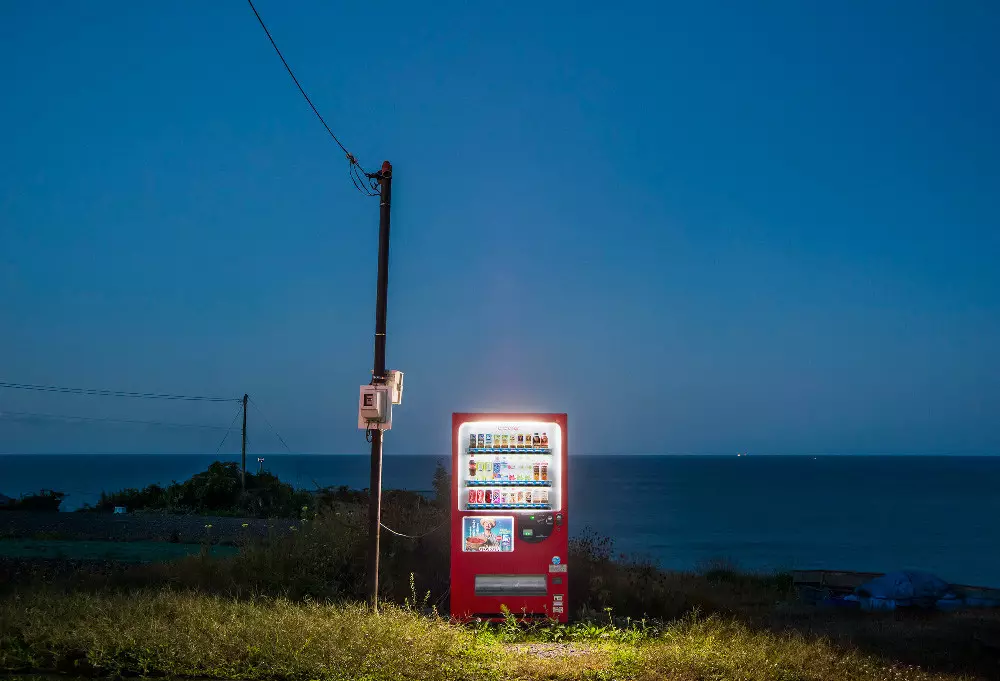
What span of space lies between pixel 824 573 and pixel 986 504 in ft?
304

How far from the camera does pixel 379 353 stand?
898cm

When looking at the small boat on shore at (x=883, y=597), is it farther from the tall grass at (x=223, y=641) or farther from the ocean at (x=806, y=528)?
the ocean at (x=806, y=528)

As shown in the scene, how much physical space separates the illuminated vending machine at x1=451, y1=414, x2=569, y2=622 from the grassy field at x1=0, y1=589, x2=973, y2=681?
2.94ft

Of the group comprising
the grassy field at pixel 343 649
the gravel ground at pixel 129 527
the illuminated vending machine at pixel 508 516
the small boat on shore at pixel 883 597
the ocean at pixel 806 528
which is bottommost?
the ocean at pixel 806 528

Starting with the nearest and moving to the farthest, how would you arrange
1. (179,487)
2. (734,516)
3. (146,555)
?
(146,555), (179,487), (734,516)

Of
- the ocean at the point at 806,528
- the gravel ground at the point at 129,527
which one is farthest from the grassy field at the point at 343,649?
the ocean at the point at 806,528

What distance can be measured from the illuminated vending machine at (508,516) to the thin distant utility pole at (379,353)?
0.90 metres

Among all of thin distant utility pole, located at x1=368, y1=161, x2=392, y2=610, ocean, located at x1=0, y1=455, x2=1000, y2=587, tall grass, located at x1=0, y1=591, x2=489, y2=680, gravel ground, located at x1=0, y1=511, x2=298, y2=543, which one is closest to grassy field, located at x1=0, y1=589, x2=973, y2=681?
tall grass, located at x1=0, y1=591, x2=489, y2=680

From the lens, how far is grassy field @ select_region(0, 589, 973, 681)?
6.57 m

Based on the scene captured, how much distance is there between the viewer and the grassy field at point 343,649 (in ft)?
21.6

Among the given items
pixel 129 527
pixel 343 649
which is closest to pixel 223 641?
pixel 343 649

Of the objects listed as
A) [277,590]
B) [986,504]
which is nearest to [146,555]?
[277,590]

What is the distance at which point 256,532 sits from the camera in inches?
789

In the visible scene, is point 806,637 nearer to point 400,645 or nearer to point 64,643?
point 400,645
